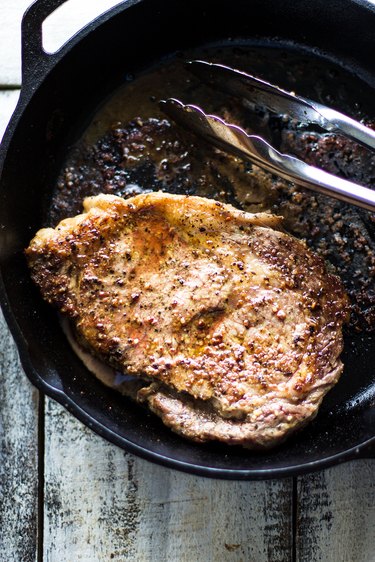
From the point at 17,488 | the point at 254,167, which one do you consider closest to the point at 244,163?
the point at 254,167

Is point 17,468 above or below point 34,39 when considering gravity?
below

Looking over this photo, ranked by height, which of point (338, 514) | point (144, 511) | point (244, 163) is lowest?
point (144, 511)

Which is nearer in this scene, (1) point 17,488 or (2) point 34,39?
(2) point 34,39

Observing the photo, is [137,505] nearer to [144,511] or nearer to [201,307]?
[144,511]

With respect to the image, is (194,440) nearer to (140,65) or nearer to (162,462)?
(162,462)

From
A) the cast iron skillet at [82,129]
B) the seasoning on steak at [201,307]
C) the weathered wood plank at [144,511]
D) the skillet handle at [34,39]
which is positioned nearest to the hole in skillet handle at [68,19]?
the cast iron skillet at [82,129]

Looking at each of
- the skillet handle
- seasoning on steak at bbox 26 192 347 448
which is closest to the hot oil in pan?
seasoning on steak at bbox 26 192 347 448

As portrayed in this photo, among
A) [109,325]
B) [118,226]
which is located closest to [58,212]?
[118,226]

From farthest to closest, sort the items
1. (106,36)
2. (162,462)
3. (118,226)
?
(106,36) < (118,226) < (162,462)
